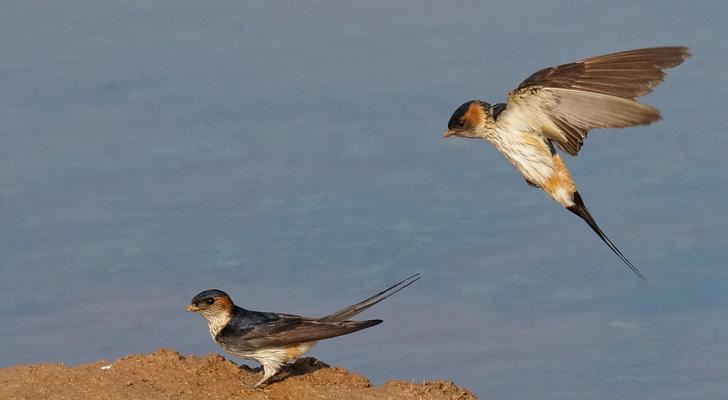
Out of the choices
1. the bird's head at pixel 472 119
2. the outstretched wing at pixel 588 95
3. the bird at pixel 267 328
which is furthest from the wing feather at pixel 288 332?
the outstretched wing at pixel 588 95

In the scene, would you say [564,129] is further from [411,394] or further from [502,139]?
[411,394]

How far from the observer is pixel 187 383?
12984 millimetres

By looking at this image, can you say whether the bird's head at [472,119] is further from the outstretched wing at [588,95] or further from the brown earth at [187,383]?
the brown earth at [187,383]

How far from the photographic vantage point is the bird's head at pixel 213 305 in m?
13.4

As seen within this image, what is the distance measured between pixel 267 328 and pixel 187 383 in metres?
1.12

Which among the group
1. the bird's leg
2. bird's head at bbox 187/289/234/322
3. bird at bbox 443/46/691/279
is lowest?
the bird's leg

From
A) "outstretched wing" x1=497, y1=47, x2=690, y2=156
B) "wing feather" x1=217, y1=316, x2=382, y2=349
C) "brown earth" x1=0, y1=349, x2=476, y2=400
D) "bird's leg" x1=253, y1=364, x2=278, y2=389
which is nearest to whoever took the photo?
"outstretched wing" x1=497, y1=47, x2=690, y2=156

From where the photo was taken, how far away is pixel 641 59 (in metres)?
10.9

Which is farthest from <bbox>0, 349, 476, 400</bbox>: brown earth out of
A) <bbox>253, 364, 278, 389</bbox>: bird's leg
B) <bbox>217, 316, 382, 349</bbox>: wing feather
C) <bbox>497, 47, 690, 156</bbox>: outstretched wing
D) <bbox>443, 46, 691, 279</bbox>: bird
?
<bbox>497, 47, 690, 156</bbox>: outstretched wing

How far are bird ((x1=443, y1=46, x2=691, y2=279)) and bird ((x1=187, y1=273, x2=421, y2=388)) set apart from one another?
2.29 meters

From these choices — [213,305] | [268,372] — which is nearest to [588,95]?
[268,372]

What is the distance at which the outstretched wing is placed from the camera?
10.7m

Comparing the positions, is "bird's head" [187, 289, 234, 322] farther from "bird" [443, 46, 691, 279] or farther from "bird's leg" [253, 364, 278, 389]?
"bird" [443, 46, 691, 279]

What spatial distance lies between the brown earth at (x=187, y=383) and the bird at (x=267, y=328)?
32 cm
